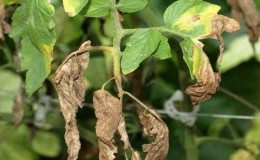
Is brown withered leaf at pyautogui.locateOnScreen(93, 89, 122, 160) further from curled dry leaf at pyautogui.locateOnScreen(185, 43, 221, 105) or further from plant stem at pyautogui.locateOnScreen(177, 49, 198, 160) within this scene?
plant stem at pyautogui.locateOnScreen(177, 49, 198, 160)

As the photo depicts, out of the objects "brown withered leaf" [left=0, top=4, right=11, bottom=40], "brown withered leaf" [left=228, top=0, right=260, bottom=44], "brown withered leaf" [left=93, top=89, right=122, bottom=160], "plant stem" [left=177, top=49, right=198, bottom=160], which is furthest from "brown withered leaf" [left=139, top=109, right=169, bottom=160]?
"plant stem" [left=177, top=49, right=198, bottom=160]

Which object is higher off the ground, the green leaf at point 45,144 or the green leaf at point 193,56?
the green leaf at point 193,56

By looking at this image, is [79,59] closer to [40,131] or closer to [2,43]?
[2,43]

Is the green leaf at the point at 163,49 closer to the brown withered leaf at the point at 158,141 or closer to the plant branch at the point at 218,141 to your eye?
the brown withered leaf at the point at 158,141

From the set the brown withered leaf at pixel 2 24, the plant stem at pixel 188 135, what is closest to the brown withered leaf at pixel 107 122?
the brown withered leaf at pixel 2 24

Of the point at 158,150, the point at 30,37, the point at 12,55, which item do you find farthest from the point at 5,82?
the point at 158,150

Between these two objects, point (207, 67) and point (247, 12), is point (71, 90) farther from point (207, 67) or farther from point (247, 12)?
point (247, 12)
